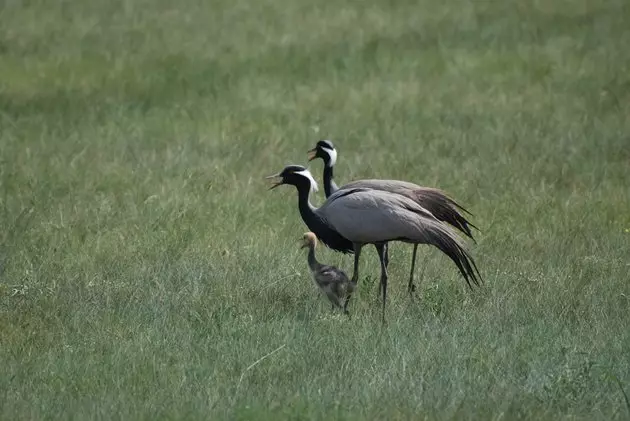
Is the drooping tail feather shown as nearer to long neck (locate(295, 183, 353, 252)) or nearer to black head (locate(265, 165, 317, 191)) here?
long neck (locate(295, 183, 353, 252))

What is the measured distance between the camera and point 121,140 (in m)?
14.9

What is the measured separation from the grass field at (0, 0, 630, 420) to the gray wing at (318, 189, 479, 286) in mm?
449

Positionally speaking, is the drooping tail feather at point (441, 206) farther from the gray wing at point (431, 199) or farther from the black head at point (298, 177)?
the black head at point (298, 177)

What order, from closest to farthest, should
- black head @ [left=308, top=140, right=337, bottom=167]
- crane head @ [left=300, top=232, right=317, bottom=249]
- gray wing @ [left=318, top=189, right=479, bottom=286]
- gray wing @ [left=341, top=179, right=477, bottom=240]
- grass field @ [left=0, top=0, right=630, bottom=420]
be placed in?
1. grass field @ [left=0, top=0, right=630, bottom=420]
2. gray wing @ [left=318, top=189, right=479, bottom=286]
3. crane head @ [left=300, top=232, right=317, bottom=249]
4. gray wing @ [left=341, top=179, right=477, bottom=240]
5. black head @ [left=308, top=140, right=337, bottom=167]

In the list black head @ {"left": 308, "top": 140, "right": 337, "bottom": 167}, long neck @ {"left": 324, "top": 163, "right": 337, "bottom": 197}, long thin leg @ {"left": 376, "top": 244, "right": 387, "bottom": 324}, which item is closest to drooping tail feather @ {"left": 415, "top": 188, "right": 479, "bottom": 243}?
long thin leg @ {"left": 376, "top": 244, "right": 387, "bottom": 324}

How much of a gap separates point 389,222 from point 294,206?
3.36m

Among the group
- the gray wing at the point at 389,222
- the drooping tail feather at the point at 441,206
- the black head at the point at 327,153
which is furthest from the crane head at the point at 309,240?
the black head at the point at 327,153

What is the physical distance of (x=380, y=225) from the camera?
891 cm

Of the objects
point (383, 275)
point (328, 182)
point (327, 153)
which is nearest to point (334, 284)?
point (383, 275)

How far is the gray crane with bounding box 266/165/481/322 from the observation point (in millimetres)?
8711

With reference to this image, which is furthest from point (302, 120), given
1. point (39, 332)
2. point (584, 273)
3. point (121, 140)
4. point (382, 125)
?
point (39, 332)

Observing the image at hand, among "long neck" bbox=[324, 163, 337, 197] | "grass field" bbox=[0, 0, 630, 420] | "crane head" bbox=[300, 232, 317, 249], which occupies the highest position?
"long neck" bbox=[324, 163, 337, 197]

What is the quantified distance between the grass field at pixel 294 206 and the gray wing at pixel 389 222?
45 cm

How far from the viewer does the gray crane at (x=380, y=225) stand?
8.71 meters
